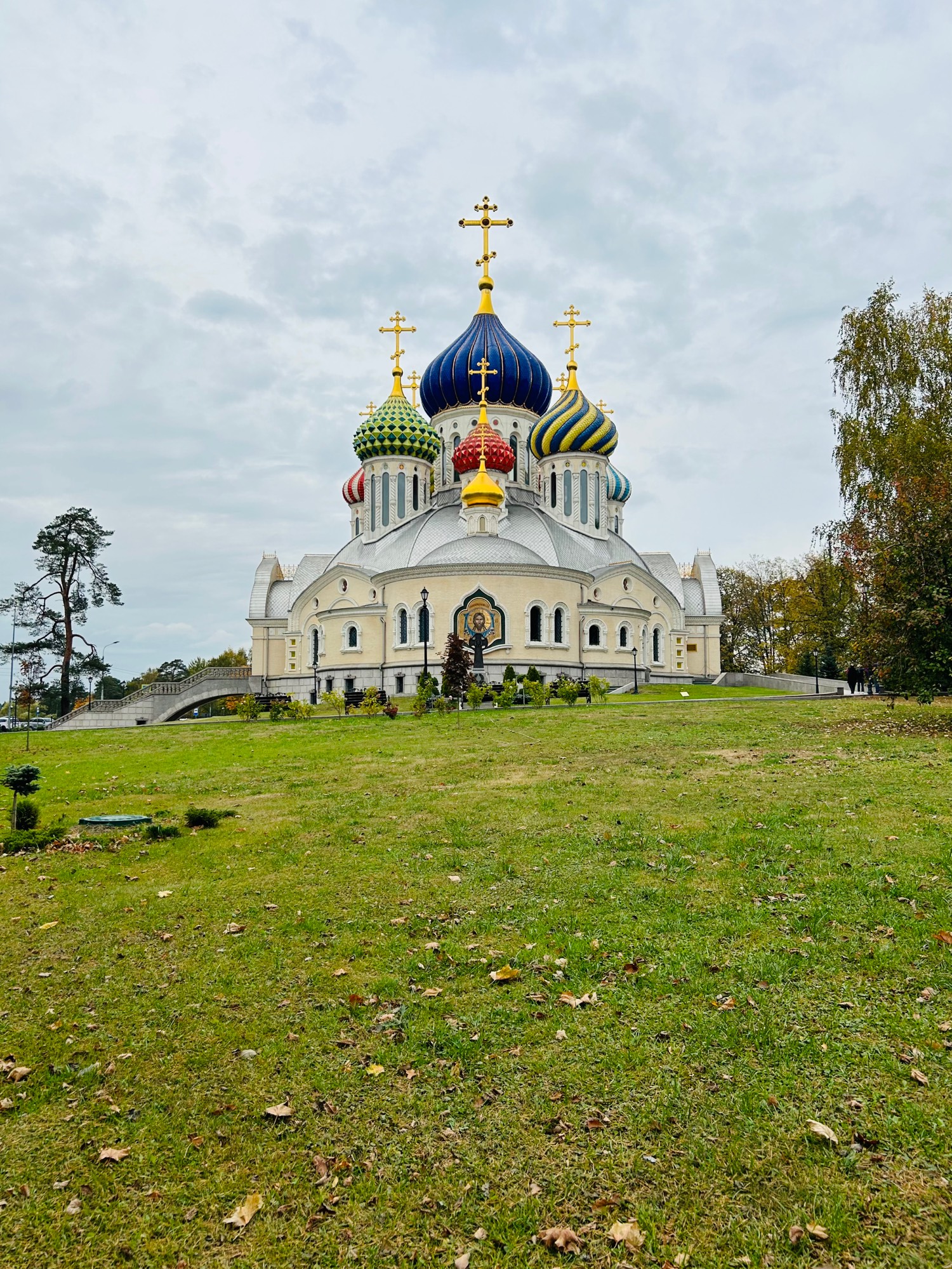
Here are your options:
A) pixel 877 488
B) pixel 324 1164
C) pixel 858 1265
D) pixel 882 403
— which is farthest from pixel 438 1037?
pixel 882 403

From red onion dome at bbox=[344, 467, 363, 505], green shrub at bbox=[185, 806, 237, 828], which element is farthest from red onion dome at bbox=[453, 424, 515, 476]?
green shrub at bbox=[185, 806, 237, 828]

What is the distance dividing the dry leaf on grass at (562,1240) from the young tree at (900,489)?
647 inches

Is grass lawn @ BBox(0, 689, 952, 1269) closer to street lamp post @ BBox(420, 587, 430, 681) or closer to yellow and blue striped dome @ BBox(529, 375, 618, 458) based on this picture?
street lamp post @ BBox(420, 587, 430, 681)

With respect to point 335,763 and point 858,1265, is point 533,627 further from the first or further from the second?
point 858,1265

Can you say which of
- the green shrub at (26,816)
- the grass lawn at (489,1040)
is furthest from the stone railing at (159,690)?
the grass lawn at (489,1040)

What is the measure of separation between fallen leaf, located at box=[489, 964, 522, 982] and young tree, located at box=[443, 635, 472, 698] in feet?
69.0

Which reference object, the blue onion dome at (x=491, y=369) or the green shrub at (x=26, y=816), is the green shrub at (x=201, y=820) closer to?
the green shrub at (x=26, y=816)

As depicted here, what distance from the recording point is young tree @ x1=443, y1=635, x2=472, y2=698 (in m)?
27.3

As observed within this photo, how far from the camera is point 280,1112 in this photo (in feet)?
14.9

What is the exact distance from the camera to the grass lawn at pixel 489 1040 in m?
3.81

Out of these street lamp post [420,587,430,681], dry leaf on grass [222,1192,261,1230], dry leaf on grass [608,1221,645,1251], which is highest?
street lamp post [420,587,430,681]

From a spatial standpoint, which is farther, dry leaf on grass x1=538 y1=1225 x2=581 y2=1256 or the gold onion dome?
the gold onion dome

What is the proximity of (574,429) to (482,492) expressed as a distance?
962cm

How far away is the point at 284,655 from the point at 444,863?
44108 mm
